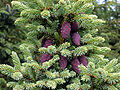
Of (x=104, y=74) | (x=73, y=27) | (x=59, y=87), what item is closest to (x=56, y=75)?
(x=59, y=87)

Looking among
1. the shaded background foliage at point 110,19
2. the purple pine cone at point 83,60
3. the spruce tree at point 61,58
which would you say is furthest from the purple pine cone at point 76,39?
the shaded background foliage at point 110,19

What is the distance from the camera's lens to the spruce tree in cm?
124

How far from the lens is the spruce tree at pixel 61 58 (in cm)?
124

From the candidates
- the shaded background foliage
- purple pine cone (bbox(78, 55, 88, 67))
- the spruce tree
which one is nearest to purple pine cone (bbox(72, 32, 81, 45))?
the spruce tree

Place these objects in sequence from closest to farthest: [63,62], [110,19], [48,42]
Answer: [63,62] → [48,42] → [110,19]

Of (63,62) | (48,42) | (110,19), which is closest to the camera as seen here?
(63,62)

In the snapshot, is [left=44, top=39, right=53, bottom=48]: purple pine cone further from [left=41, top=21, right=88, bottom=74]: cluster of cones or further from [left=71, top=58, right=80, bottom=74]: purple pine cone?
[left=71, top=58, right=80, bottom=74]: purple pine cone

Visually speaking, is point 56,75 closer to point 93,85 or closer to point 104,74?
point 93,85

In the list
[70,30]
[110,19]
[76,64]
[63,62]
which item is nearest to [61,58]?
[63,62]

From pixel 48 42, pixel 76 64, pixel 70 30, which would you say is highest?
pixel 70 30

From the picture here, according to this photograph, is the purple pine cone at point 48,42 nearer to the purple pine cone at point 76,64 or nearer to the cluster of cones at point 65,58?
the cluster of cones at point 65,58

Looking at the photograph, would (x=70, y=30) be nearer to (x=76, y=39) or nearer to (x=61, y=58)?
(x=76, y=39)

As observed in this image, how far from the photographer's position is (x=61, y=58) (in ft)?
4.78

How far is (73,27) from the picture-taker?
61.9 inches
